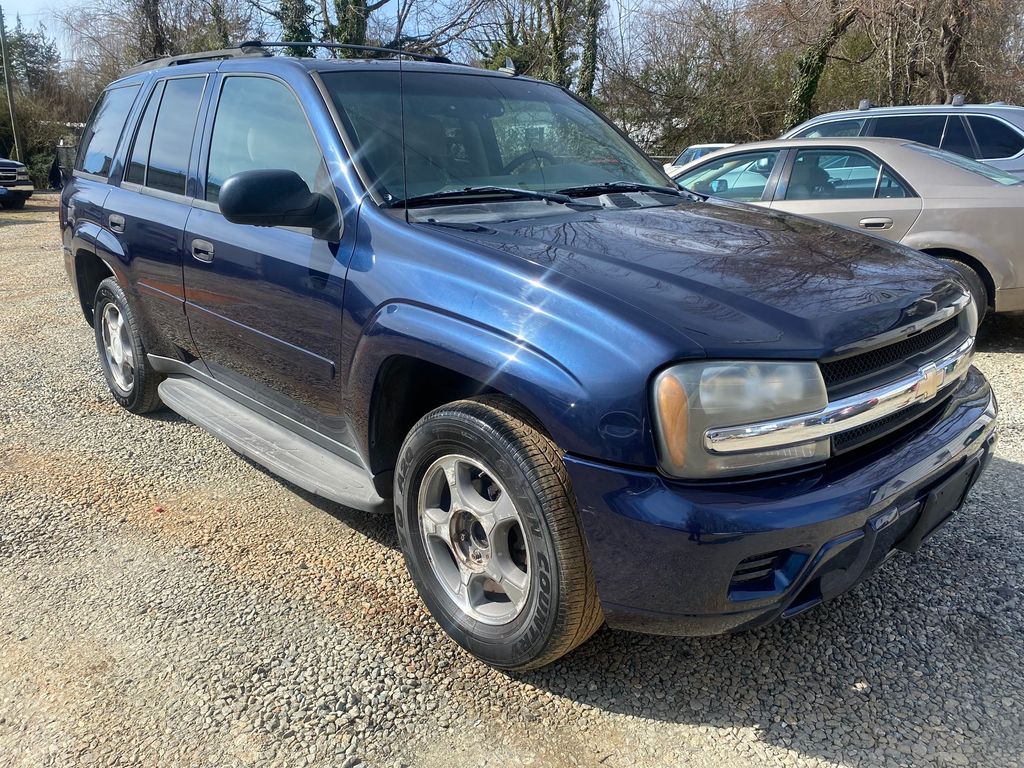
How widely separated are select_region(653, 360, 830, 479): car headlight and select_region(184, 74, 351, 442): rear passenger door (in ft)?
4.17

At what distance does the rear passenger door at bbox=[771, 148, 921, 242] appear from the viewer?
5773 millimetres

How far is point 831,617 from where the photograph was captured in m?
2.74

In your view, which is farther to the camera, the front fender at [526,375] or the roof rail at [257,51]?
the roof rail at [257,51]

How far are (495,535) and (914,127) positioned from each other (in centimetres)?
795

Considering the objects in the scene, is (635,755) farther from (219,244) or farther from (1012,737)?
(219,244)

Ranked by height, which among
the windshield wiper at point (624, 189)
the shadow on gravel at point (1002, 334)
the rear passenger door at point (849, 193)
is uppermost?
the windshield wiper at point (624, 189)

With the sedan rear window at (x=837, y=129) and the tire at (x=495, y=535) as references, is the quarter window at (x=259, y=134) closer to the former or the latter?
the tire at (x=495, y=535)

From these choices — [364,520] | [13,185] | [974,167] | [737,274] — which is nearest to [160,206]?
[364,520]

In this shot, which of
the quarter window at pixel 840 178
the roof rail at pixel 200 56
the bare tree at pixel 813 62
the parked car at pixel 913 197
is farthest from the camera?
the bare tree at pixel 813 62

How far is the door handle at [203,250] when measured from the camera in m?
3.31

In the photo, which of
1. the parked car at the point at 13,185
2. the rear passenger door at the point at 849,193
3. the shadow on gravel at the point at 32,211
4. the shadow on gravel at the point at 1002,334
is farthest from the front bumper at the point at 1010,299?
the parked car at the point at 13,185

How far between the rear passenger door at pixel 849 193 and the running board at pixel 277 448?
12.9ft

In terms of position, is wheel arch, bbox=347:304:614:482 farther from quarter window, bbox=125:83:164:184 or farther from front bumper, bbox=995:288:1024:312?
front bumper, bbox=995:288:1024:312

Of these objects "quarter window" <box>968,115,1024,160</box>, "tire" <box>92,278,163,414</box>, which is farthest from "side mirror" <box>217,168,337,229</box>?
"quarter window" <box>968,115,1024,160</box>
